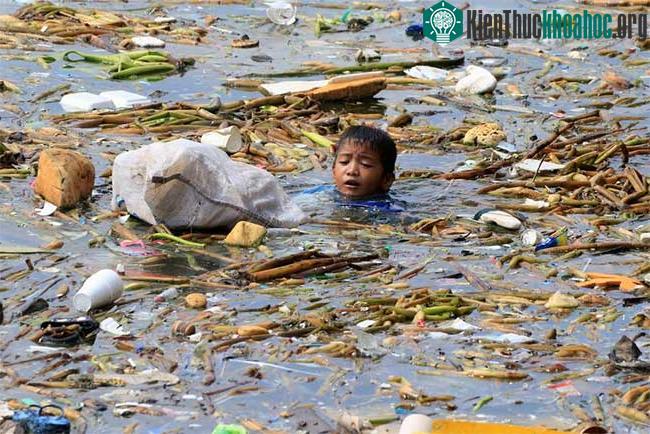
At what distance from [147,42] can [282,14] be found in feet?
7.04

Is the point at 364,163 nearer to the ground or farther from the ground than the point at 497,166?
farther from the ground

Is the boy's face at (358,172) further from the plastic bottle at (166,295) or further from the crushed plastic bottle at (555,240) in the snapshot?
the plastic bottle at (166,295)

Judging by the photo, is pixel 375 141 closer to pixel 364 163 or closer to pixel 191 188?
pixel 364 163

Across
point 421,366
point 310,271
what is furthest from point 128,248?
point 421,366

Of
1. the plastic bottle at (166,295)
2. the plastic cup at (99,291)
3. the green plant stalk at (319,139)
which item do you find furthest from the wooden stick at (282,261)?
the green plant stalk at (319,139)

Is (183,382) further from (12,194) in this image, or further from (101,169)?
(101,169)

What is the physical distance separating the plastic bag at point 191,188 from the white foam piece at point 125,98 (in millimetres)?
3008

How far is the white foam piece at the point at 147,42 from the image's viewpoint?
541 inches

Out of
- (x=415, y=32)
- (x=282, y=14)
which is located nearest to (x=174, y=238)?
(x=415, y=32)

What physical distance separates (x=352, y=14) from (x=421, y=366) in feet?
33.6

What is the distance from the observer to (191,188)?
805 centimetres

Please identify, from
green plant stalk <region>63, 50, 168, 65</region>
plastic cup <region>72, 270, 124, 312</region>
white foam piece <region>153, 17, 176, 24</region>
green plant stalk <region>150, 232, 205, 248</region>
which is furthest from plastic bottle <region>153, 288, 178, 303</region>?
white foam piece <region>153, 17, 176, 24</region>

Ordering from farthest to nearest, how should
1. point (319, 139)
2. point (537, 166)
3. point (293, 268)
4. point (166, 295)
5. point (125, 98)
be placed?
1. point (125, 98)
2. point (319, 139)
3. point (537, 166)
4. point (293, 268)
5. point (166, 295)

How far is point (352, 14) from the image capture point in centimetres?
1587
